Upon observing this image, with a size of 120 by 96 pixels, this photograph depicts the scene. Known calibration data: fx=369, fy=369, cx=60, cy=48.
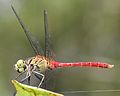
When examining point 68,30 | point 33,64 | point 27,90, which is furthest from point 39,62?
point 68,30

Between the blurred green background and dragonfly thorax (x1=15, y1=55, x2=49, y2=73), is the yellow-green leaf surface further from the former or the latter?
the blurred green background

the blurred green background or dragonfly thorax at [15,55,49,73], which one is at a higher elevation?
the blurred green background

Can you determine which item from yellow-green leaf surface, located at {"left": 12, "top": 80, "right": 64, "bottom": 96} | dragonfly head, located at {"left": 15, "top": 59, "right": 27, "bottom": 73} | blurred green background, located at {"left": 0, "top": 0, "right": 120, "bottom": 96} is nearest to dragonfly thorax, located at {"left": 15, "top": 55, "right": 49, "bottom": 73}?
dragonfly head, located at {"left": 15, "top": 59, "right": 27, "bottom": 73}

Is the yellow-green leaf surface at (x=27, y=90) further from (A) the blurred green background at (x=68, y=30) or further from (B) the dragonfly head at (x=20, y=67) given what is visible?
(A) the blurred green background at (x=68, y=30)

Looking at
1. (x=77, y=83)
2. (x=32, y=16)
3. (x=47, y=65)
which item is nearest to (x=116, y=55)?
(x=77, y=83)

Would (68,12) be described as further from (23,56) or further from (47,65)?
(47,65)

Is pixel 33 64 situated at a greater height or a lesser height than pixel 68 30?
lesser

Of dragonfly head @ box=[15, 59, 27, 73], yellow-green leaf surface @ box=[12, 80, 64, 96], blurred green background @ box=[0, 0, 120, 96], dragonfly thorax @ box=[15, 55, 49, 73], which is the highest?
blurred green background @ box=[0, 0, 120, 96]

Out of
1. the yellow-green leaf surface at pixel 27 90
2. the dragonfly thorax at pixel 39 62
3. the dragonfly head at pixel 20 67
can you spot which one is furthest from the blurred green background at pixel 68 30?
the yellow-green leaf surface at pixel 27 90

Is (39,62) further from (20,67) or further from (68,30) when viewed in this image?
(68,30)
